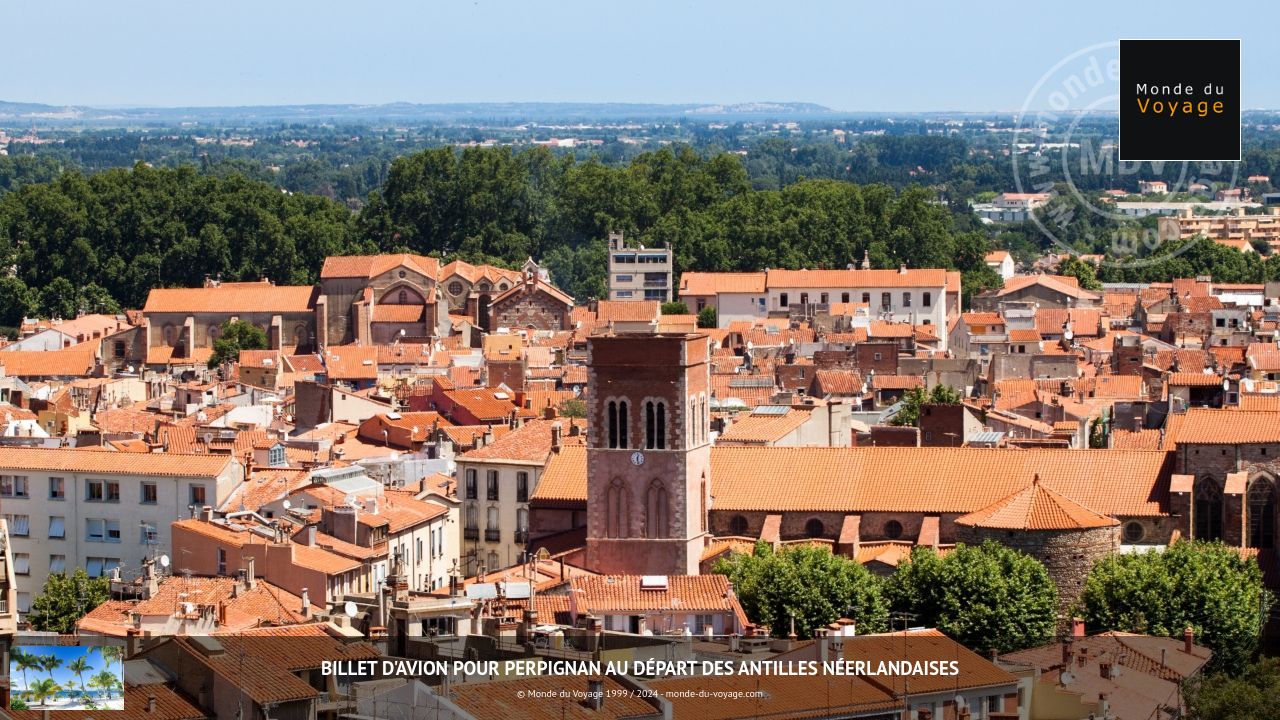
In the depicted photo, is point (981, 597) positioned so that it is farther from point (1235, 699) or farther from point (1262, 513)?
point (1235, 699)

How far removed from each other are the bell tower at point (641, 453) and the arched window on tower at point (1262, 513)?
783 cm

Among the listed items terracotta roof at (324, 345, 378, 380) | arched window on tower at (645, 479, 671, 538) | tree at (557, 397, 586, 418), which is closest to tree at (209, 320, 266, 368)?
terracotta roof at (324, 345, 378, 380)

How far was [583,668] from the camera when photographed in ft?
81.5

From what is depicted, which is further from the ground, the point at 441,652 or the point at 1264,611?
the point at 441,652

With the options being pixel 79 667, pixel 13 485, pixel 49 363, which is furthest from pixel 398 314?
pixel 79 667

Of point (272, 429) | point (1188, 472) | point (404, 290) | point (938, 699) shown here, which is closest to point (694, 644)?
point (938, 699)

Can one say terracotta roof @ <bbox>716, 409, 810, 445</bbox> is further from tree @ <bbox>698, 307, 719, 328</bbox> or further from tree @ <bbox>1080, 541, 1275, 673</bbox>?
tree @ <bbox>698, 307, 719, 328</bbox>

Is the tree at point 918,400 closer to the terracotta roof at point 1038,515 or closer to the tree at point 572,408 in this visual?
the tree at point 572,408

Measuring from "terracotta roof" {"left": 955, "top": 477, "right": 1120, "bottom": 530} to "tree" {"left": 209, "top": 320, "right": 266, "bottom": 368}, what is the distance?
167 feet

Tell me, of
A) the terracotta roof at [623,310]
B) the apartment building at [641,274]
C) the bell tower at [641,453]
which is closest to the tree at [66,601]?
→ the bell tower at [641,453]

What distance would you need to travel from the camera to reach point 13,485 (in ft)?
151

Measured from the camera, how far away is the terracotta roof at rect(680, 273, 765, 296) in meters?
97.1

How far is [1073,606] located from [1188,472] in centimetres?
422

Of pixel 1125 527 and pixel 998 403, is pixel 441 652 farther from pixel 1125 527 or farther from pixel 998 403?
pixel 998 403
